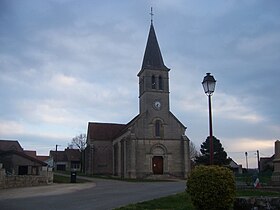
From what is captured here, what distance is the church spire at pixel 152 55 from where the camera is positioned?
1907 inches

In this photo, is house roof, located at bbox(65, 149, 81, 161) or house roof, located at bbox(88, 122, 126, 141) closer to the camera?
house roof, located at bbox(88, 122, 126, 141)

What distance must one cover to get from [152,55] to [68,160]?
44.2 meters

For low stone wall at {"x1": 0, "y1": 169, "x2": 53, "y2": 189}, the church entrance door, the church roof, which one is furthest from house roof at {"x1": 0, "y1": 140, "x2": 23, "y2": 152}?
low stone wall at {"x1": 0, "y1": 169, "x2": 53, "y2": 189}

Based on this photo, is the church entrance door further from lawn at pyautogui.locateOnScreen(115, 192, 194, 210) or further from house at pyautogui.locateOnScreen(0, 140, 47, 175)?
lawn at pyautogui.locateOnScreen(115, 192, 194, 210)

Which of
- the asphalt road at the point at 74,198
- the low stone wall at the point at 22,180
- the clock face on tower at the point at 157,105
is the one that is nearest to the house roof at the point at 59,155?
the clock face on tower at the point at 157,105

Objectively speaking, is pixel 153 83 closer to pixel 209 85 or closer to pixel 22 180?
pixel 22 180

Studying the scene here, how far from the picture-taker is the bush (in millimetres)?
10281

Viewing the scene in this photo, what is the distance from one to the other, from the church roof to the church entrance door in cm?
1249

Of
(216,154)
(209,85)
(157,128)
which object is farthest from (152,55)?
(209,85)

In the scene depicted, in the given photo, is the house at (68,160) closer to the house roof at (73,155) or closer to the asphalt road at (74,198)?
the house roof at (73,155)

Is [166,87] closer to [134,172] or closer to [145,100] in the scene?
A: [145,100]

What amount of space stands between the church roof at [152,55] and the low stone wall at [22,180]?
74.7 ft

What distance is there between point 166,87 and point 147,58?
502 centimetres

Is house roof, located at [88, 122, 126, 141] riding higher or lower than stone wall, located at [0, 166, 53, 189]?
higher
